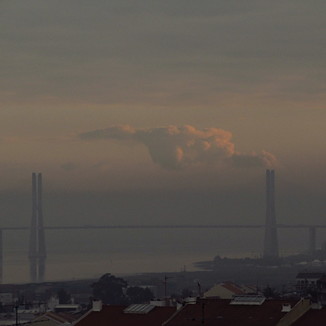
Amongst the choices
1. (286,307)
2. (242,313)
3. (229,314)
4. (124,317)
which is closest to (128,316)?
(124,317)

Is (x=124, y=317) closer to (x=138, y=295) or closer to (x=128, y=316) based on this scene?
(x=128, y=316)

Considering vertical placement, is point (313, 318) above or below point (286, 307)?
below

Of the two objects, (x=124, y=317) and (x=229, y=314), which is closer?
(x=229, y=314)

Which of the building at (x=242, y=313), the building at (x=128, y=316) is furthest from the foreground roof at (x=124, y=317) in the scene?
the building at (x=242, y=313)

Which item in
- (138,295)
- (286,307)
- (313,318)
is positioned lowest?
(313,318)

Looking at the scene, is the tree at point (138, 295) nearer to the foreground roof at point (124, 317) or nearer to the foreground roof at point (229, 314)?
the foreground roof at point (124, 317)

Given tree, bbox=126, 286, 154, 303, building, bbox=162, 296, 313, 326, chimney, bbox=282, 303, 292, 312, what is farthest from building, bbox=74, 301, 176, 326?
tree, bbox=126, 286, 154, 303

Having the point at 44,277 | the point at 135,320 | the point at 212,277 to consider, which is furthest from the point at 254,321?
the point at 44,277

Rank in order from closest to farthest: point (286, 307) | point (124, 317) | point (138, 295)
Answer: point (286, 307), point (124, 317), point (138, 295)

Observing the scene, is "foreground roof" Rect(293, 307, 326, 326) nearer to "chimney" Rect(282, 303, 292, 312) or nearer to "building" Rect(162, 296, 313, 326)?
"building" Rect(162, 296, 313, 326)
